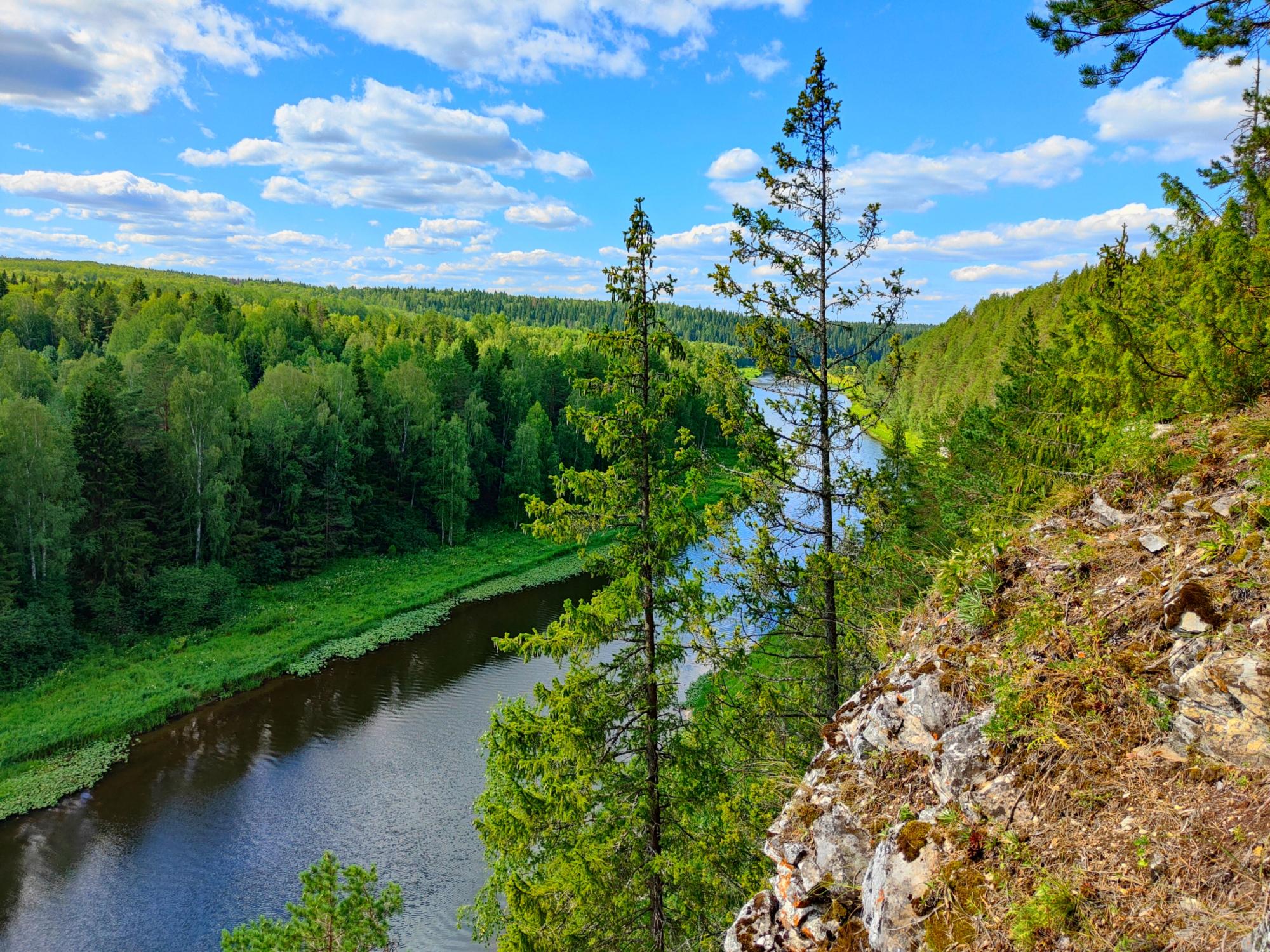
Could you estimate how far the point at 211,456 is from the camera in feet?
103

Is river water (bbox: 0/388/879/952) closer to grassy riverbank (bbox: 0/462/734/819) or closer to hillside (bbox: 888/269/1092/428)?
grassy riverbank (bbox: 0/462/734/819)

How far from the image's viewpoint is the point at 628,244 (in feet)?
29.8

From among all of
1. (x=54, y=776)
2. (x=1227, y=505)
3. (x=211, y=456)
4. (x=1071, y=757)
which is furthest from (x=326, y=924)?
(x=211, y=456)

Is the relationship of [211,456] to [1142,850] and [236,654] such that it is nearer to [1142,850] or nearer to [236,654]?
[236,654]

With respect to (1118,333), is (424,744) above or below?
below

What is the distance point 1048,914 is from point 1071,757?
0.95 m

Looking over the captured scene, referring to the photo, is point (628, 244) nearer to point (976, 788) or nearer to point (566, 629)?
point (566, 629)

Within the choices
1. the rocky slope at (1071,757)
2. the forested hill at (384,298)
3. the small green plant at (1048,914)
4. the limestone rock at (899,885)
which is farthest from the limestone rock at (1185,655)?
the forested hill at (384,298)

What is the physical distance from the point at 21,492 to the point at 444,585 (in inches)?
668

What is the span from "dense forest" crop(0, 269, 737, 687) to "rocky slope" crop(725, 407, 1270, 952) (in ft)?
17.7

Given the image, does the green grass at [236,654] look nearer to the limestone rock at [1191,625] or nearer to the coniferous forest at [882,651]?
the coniferous forest at [882,651]

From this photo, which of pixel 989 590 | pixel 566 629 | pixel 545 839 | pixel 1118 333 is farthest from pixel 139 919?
pixel 1118 333

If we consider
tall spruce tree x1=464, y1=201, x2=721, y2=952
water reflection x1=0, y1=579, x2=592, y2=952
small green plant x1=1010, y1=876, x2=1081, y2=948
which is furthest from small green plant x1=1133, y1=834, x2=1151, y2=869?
water reflection x1=0, y1=579, x2=592, y2=952

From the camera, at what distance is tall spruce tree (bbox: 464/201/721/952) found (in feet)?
28.6
